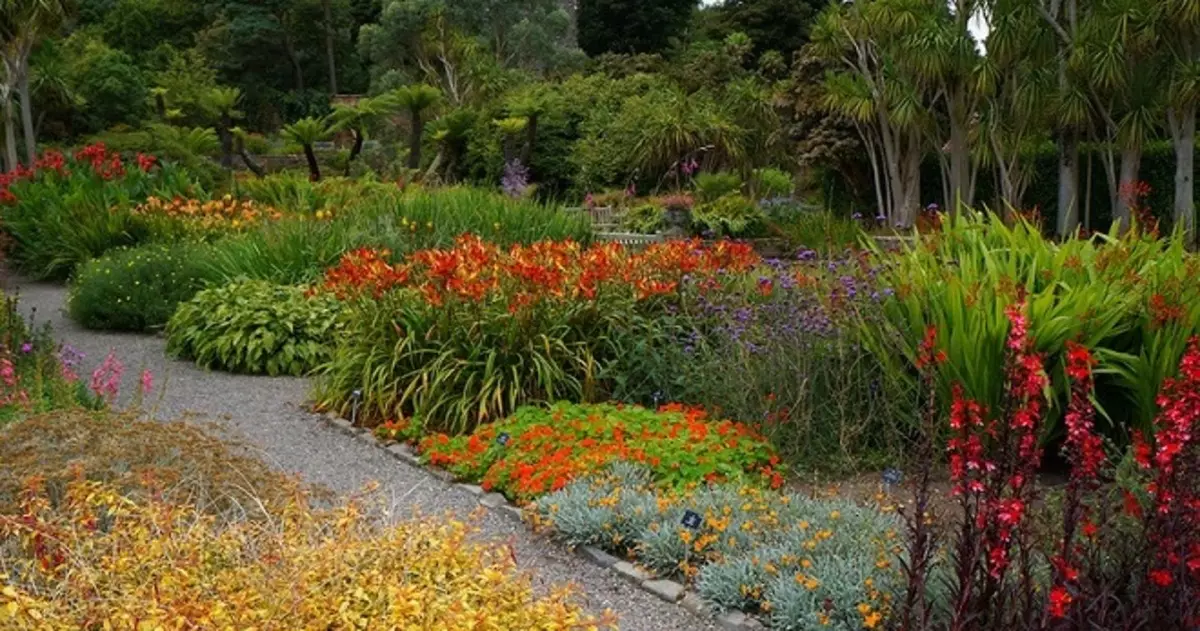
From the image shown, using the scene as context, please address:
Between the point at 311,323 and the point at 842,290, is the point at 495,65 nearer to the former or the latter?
the point at 311,323

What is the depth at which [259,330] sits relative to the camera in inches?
321

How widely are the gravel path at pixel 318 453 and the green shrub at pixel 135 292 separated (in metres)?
0.17

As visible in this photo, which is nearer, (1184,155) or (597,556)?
(597,556)

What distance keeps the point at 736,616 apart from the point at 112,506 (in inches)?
75.3

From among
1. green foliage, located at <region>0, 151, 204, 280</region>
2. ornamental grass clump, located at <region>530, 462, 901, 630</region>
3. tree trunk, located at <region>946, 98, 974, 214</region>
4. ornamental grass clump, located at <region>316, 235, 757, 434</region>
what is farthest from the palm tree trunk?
ornamental grass clump, located at <region>530, 462, 901, 630</region>

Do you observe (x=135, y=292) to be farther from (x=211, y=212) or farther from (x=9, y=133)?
(x=9, y=133)

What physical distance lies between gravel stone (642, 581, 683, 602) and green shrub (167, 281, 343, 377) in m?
4.26

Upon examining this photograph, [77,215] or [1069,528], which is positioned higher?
[77,215]

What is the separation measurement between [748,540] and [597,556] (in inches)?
23.4

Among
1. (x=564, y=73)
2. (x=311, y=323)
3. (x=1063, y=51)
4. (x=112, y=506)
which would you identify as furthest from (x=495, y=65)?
(x=112, y=506)

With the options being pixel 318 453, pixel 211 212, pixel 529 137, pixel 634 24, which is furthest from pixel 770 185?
pixel 634 24

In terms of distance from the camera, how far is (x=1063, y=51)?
15711 mm

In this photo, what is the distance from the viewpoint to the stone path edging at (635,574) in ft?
11.9

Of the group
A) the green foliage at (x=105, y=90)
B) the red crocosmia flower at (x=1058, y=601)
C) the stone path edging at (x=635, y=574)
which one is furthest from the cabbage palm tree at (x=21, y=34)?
the red crocosmia flower at (x=1058, y=601)
